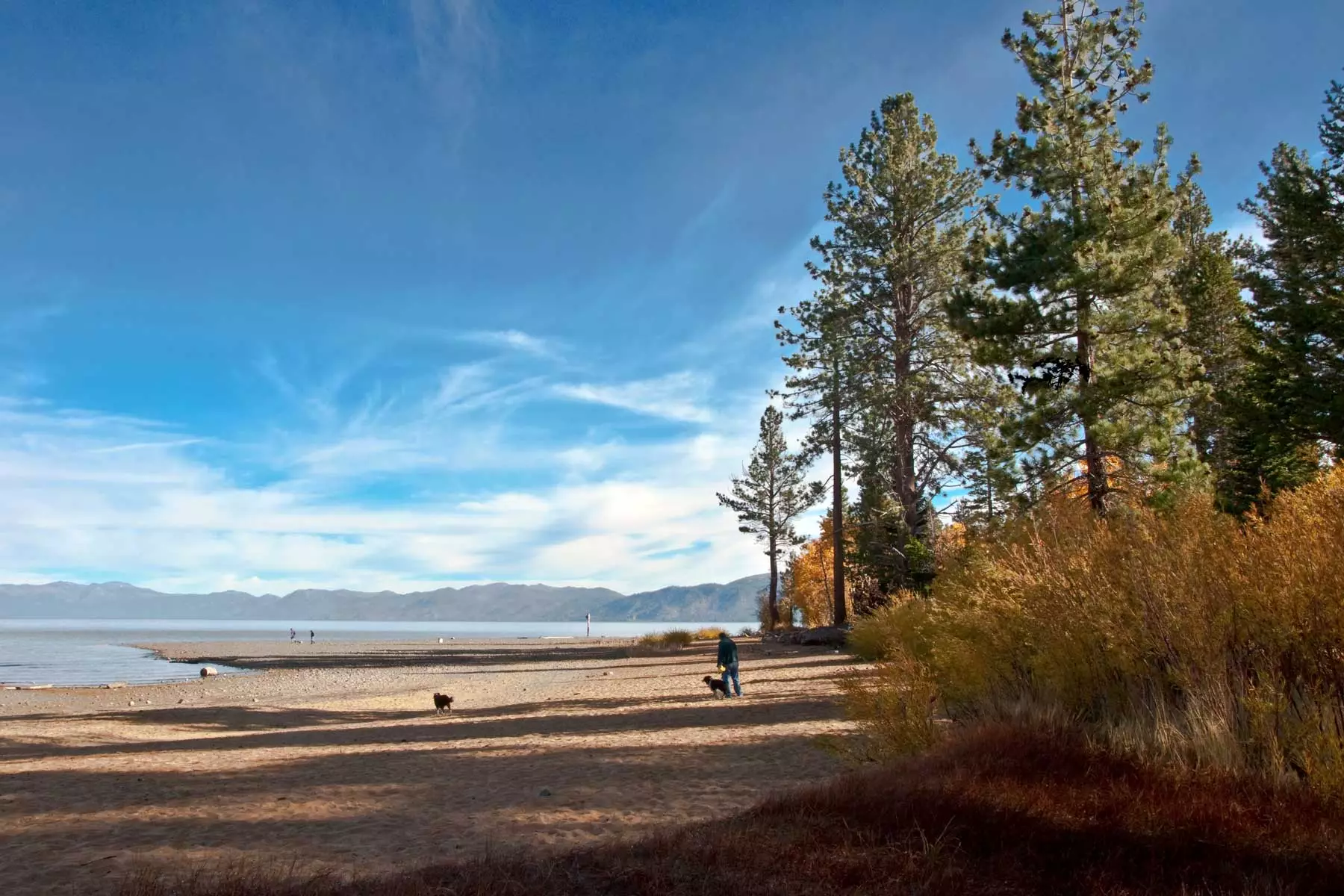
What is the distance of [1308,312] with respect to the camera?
1917 cm

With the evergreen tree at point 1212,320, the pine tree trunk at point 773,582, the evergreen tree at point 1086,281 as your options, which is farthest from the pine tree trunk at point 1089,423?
the pine tree trunk at point 773,582

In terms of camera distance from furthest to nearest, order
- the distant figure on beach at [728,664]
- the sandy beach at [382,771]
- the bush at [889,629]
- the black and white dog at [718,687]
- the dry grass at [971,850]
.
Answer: the black and white dog at [718,687], the distant figure on beach at [728,664], the bush at [889,629], the sandy beach at [382,771], the dry grass at [971,850]

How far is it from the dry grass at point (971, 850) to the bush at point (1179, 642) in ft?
1.54

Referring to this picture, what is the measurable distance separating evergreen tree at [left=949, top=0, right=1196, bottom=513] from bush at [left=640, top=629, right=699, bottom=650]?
26483 millimetres

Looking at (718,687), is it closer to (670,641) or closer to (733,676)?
(733,676)

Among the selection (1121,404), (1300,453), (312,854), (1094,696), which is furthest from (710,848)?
(1300,453)

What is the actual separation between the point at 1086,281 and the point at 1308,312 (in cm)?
780

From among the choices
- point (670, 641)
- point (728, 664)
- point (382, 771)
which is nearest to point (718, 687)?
point (728, 664)

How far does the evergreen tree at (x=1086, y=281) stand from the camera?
16.0 meters

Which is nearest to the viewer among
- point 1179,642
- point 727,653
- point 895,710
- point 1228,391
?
point 1179,642

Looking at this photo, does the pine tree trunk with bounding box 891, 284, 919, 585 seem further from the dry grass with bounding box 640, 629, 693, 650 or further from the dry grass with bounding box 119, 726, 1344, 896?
the dry grass with bounding box 119, 726, 1344, 896

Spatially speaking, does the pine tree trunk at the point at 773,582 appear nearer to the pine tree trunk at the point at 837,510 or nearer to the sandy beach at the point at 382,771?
the pine tree trunk at the point at 837,510

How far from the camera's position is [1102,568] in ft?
24.5

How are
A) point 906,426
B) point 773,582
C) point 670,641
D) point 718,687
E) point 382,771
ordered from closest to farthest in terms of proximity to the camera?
point 382,771 → point 718,687 → point 906,426 → point 670,641 → point 773,582
